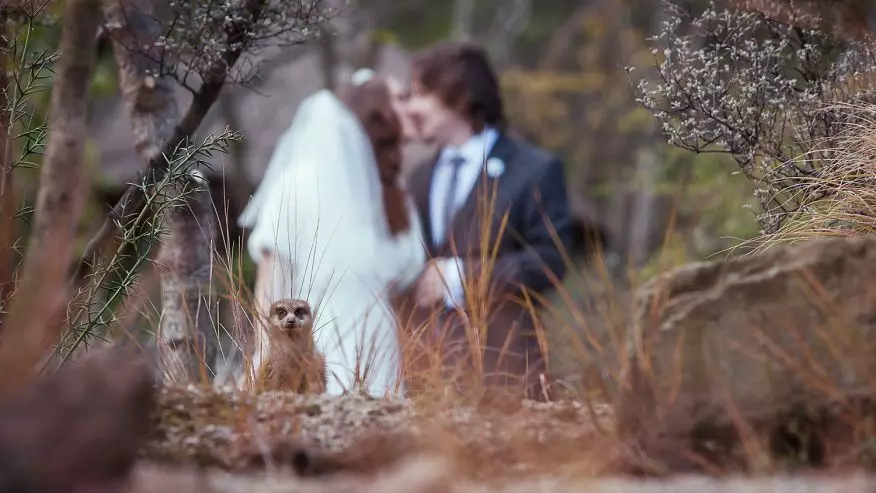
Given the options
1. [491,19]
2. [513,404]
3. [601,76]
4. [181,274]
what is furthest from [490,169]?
[491,19]

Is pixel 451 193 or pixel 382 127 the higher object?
pixel 382 127

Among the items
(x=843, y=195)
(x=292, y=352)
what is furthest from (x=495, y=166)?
(x=292, y=352)

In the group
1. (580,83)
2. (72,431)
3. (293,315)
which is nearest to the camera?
(72,431)

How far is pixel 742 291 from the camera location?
258 centimetres

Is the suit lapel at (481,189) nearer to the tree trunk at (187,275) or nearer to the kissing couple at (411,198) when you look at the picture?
the kissing couple at (411,198)

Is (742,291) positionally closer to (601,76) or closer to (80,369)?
(80,369)

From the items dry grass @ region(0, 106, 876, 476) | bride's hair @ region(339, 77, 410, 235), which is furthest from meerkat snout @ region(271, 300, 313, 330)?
bride's hair @ region(339, 77, 410, 235)

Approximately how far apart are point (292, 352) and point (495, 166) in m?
2.48

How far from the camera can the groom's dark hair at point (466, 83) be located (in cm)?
583

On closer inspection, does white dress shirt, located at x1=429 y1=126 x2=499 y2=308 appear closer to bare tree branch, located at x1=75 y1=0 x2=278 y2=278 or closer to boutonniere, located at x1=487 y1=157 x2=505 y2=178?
boutonniere, located at x1=487 y1=157 x2=505 y2=178

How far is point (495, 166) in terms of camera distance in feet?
18.5

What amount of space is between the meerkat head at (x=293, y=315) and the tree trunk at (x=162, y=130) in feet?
2.43

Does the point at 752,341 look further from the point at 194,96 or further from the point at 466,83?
the point at 466,83

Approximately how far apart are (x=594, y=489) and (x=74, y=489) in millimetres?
Result: 949
